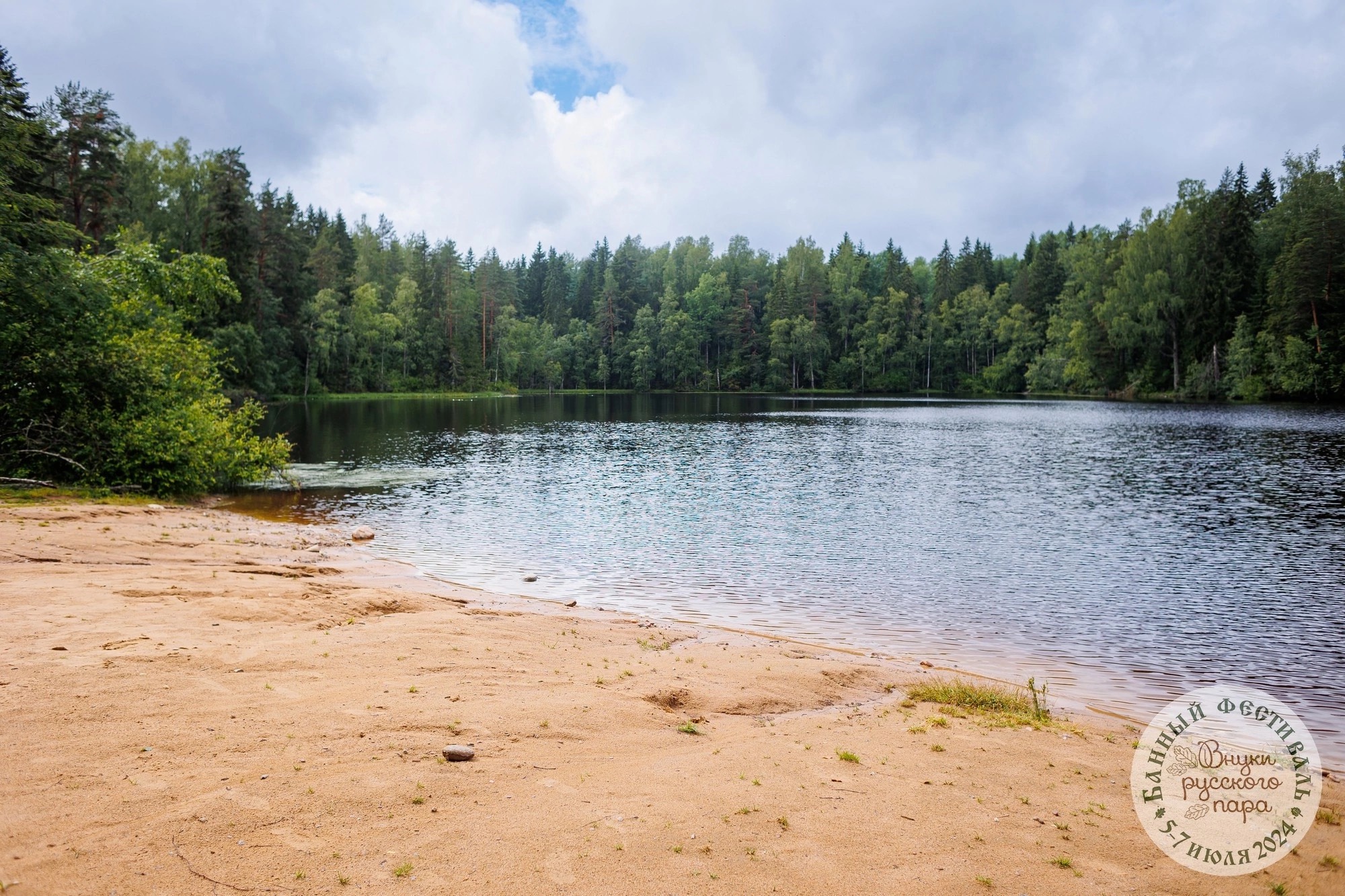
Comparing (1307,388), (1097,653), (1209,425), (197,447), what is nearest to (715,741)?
(1097,653)

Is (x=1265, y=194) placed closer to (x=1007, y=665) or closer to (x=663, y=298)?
(x=663, y=298)

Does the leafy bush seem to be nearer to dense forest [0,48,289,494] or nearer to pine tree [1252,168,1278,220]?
dense forest [0,48,289,494]

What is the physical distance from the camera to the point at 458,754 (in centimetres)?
645

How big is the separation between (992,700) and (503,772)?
608cm

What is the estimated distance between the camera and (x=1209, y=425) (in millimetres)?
54344

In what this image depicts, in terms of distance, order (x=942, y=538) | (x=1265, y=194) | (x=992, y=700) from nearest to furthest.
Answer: (x=992, y=700)
(x=942, y=538)
(x=1265, y=194)

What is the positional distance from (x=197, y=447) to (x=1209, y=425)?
6169 centimetres

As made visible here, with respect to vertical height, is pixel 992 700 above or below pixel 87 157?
below

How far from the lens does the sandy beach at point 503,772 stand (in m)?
4.98

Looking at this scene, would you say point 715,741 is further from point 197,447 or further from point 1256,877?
point 197,447

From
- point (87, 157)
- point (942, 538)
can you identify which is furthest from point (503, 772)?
point (87, 157)

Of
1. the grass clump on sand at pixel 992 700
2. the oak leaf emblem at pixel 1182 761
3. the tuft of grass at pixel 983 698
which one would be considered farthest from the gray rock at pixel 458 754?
the oak leaf emblem at pixel 1182 761

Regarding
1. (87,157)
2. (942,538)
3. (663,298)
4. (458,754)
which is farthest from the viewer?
(663,298)

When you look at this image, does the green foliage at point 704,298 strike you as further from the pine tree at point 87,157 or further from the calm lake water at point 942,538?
the calm lake water at point 942,538
